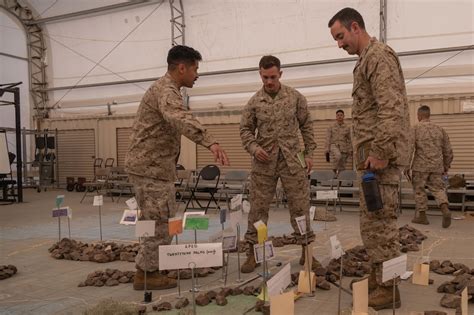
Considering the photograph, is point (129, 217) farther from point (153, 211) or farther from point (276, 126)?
point (276, 126)

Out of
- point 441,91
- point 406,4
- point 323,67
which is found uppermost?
point 406,4

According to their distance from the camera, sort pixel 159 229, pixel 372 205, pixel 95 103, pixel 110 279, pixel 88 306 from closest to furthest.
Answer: pixel 372 205
pixel 88 306
pixel 159 229
pixel 110 279
pixel 95 103

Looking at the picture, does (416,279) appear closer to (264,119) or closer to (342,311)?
(342,311)

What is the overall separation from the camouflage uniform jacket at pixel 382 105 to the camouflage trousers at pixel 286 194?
109cm

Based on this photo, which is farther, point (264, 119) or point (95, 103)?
point (95, 103)

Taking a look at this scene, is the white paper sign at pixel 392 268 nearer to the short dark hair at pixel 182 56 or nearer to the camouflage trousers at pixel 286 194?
the camouflage trousers at pixel 286 194

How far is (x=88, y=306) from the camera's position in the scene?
11.4ft

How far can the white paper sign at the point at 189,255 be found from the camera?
9.70ft

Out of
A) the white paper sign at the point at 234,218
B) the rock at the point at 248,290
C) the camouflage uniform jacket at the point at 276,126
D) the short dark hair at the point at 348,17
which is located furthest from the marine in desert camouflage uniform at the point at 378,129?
the white paper sign at the point at 234,218

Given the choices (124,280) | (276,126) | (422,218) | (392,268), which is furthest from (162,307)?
(422,218)

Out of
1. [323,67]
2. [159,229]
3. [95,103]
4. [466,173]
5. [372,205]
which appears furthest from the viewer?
[95,103]

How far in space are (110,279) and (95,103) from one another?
12.1 meters

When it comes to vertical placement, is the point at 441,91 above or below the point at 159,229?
above

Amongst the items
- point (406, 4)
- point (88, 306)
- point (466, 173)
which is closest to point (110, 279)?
point (88, 306)
